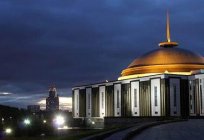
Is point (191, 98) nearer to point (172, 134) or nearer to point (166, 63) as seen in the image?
point (166, 63)

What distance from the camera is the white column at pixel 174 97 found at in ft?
270

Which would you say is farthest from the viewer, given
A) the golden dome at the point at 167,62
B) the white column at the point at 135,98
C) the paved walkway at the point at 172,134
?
the golden dome at the point at 167,62

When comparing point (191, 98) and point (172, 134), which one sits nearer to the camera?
point (172, 134)

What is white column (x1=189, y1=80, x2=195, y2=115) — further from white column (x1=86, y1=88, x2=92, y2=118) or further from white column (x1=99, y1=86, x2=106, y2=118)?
white column (x1=86, y1=88, x2=92, y2=118)

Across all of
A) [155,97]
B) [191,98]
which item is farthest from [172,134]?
[155,97]

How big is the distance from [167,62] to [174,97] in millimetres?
12174

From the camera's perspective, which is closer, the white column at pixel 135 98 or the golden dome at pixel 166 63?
the white column at pixel 135 98

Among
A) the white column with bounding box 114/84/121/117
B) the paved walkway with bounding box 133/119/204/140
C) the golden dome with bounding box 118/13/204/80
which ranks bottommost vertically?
the paved walkway with bounding box 133/119/204/140

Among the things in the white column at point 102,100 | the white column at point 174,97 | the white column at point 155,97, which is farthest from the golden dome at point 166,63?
the white column at point 174,97

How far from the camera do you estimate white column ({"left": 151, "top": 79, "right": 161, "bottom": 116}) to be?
83.5 metres

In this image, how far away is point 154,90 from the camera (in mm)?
84875

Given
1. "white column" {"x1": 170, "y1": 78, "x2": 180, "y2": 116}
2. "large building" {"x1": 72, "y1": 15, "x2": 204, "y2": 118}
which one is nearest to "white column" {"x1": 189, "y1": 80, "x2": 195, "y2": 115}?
"large building" {"x1": 72, "y1": 15, "x2": 204, "y2": 118}

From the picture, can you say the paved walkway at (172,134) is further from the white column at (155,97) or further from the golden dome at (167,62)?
the golden dome at (167,62)

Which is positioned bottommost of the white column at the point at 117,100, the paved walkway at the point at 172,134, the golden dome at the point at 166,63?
the paved walkway at the point at 172,134
